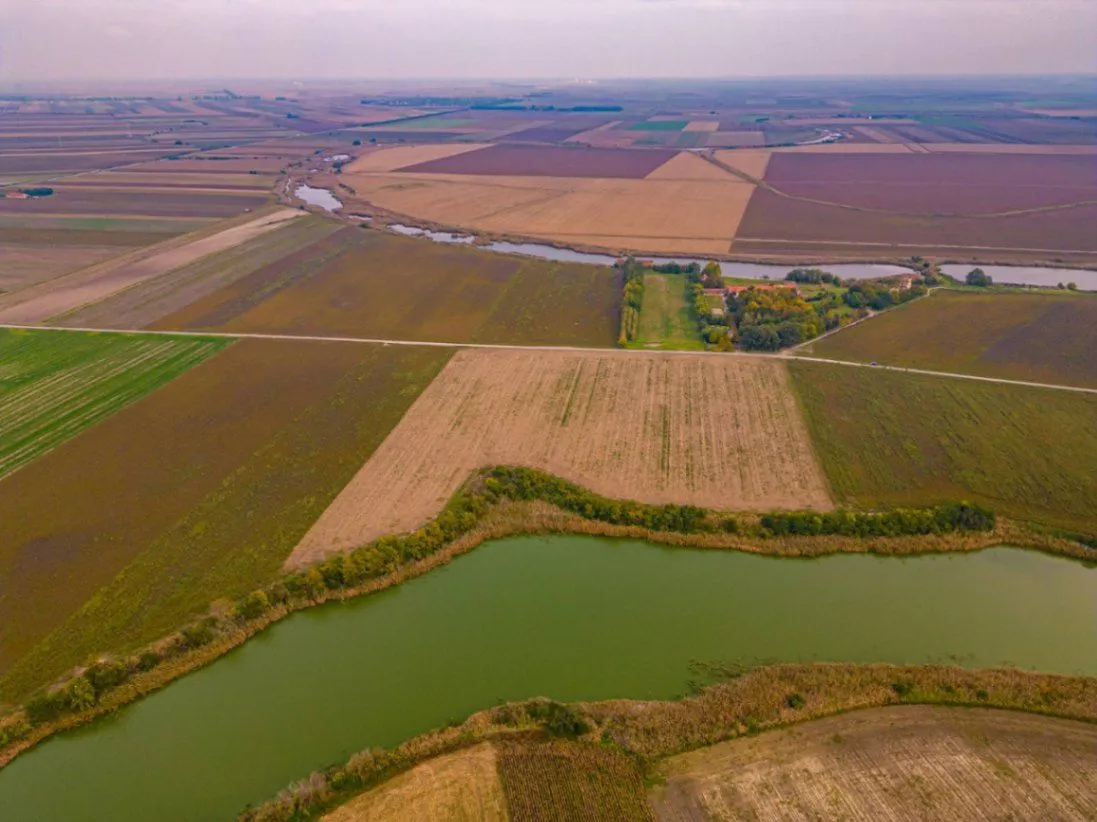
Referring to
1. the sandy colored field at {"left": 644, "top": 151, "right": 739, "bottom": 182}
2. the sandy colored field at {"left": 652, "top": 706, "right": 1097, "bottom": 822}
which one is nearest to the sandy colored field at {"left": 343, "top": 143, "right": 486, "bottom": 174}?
the sandy colored field at {"left": 644, "top": 151, "right": 739, "bottom": 182}

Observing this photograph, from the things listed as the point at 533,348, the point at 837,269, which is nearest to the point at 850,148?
the point at 837,269

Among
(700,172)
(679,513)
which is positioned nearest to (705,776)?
(679,513)

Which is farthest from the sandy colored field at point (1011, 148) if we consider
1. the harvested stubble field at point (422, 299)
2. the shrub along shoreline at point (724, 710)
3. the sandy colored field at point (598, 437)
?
the shrub along shoreline at point (724, 710)

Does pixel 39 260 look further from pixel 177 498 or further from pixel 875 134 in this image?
pixel 875 134

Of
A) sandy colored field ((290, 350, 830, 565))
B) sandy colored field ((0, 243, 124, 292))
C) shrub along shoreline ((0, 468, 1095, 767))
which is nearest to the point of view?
shrub along shoreline ((0, 468, 1095, 767))

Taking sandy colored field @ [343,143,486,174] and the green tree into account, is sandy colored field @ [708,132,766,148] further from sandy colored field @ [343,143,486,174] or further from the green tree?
the green tree

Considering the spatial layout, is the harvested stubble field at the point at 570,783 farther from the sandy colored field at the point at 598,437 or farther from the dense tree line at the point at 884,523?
the dense tree line at the point at 884,523

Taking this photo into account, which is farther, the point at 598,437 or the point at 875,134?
the point at 875,134
